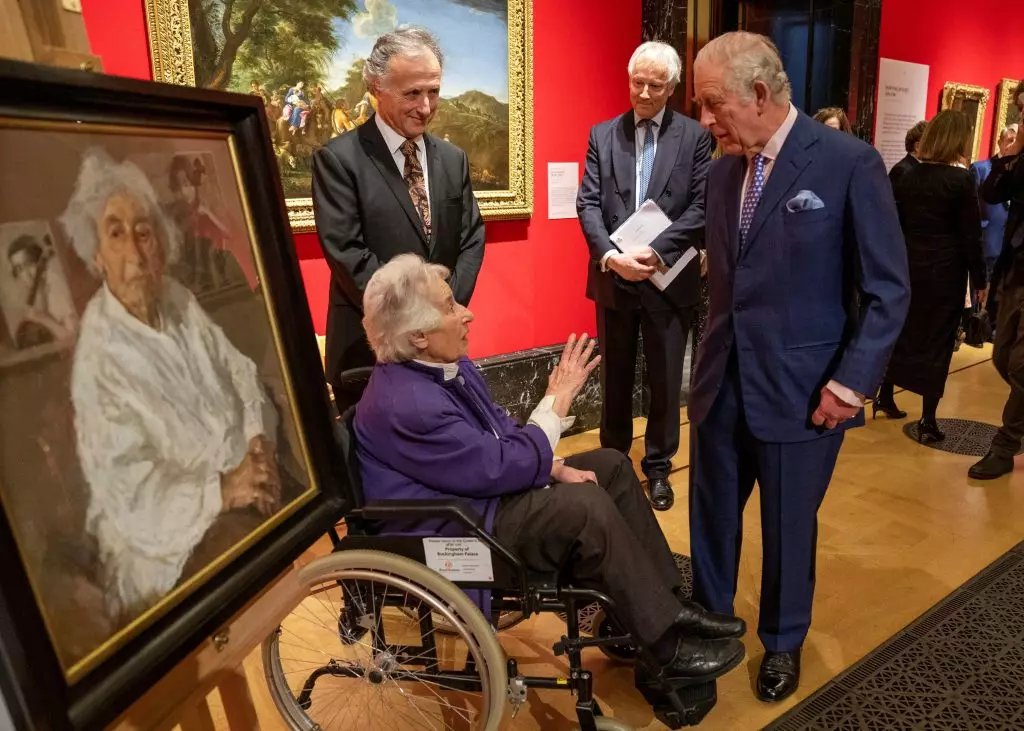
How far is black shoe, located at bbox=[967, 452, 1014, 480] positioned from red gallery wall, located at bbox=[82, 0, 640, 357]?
2197 mm

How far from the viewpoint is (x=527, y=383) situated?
3932mm

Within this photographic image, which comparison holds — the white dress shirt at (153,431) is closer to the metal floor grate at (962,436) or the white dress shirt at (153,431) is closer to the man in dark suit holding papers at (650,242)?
the man in dark suit holding papers at (650,242)

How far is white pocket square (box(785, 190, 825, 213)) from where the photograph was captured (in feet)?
5.76

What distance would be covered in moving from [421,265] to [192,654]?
3.82 feet

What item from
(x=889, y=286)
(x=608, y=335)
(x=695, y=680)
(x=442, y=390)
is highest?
(x=889, y=286)

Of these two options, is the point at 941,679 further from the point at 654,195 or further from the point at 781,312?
the point at 654,195

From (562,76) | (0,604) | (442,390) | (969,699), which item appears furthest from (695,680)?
(562,76)

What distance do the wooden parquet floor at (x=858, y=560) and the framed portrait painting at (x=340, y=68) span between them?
5.32 ft

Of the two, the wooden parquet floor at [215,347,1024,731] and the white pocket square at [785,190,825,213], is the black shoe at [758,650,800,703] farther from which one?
the white pocket square at [785,190,825,213]

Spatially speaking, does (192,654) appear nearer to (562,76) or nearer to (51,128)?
(51,128)

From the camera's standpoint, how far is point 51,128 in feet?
2.24

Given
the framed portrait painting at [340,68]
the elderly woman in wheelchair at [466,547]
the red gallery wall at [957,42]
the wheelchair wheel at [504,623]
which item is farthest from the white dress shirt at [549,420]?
the red gallery wall at [957,42]

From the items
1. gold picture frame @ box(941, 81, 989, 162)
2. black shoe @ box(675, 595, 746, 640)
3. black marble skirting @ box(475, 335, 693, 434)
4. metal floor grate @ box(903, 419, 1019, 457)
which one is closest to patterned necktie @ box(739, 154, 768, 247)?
black shoe @ box(675, 595, 746, 640)

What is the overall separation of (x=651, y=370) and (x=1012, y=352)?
68.2 inches
